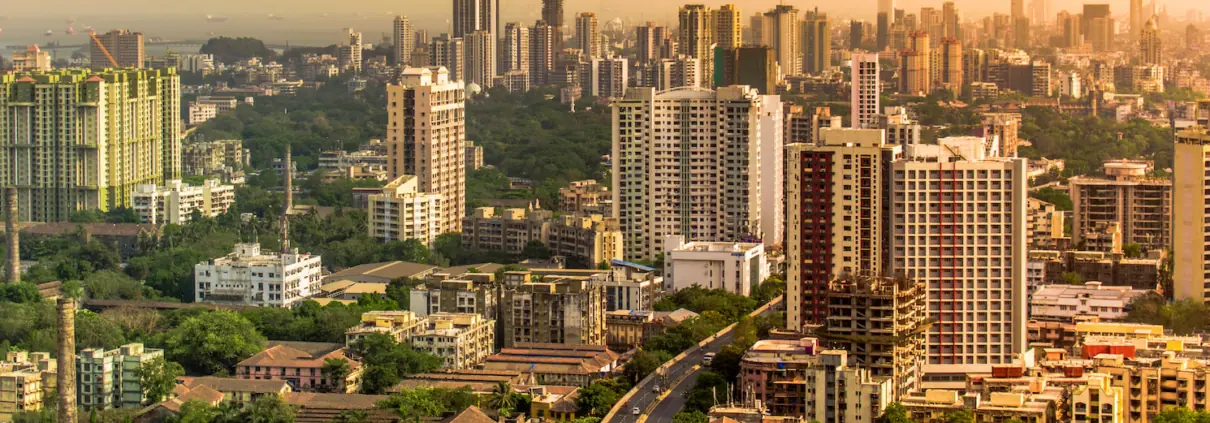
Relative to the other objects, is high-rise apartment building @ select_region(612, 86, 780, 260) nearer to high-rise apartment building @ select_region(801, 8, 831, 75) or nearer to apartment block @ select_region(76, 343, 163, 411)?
apartment block @ select_region(76, 343, 163, 411)

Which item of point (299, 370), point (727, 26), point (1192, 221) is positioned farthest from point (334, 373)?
point (727, 26)

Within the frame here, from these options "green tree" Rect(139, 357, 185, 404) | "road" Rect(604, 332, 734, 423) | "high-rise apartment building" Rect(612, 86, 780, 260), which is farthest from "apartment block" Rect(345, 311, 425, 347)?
"high-rise apartment building" Rect(612, 86, 780, 260)

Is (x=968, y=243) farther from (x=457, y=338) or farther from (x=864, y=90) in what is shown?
(x=864, y=90)

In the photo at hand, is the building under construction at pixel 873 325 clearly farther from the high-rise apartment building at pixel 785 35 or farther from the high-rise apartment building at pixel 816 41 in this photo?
the high-rise apartment building at pixel 816 41

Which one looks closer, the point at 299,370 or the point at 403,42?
the point at 299,370

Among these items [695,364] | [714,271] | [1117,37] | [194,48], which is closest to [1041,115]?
[1117,37]

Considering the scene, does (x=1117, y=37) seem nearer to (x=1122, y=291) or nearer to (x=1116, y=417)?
(x=1122, y=291)

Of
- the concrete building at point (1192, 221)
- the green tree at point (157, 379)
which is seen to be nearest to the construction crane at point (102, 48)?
the green tree at point (157, 379)
